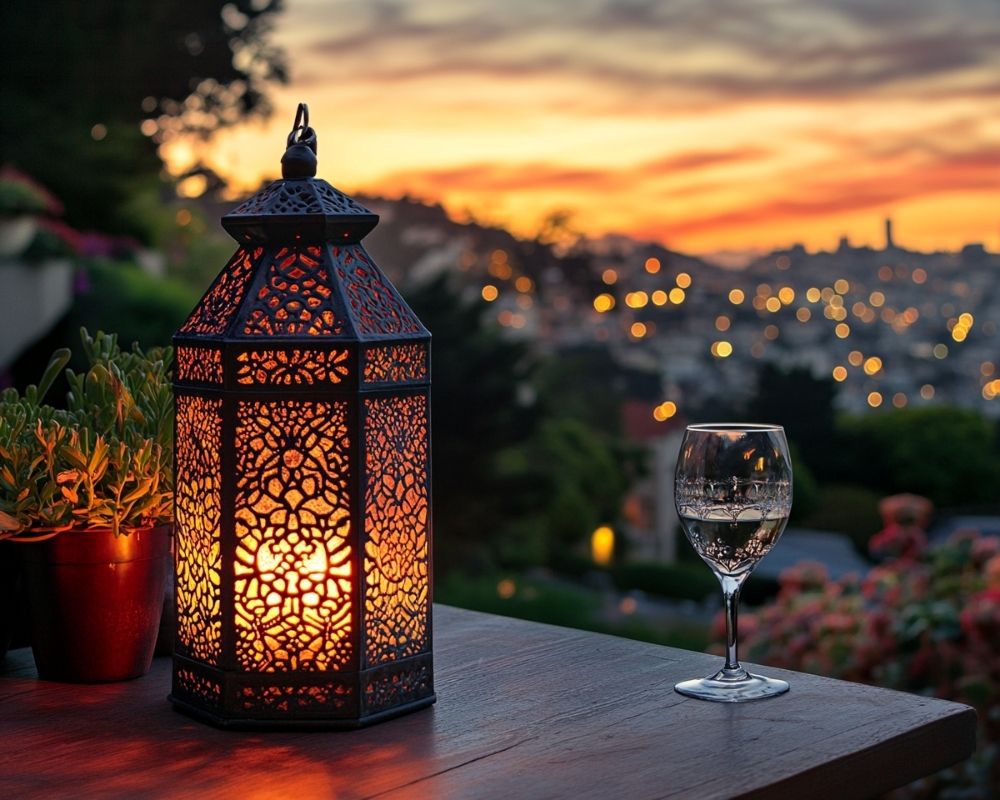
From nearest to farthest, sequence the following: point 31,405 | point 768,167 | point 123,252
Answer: point 31,405 → point 123,252 → point 768,167

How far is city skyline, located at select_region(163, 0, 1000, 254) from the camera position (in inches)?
594

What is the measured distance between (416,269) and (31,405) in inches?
701

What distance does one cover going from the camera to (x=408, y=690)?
107cm

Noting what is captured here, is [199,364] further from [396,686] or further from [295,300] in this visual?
[396,686]

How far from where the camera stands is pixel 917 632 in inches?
115

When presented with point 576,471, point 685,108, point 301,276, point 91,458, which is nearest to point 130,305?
point 91,458

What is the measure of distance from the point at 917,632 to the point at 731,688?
2000 mm

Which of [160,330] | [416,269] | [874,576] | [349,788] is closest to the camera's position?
[349,788]

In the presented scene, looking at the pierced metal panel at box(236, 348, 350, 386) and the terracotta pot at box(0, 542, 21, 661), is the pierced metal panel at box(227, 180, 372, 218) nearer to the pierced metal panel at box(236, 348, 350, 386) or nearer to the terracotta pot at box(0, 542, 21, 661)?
the pierced metal panel at box(236, 348, 350, 386)

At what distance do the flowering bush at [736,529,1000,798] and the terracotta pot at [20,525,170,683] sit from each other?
2020 mm

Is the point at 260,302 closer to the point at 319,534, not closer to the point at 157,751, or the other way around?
the point at 319,534

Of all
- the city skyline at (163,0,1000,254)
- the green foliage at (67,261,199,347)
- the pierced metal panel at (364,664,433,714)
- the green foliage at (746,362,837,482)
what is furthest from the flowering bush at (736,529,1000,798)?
the green foliage at (746,362,837,482)

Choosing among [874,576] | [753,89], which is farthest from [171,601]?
[753,89]

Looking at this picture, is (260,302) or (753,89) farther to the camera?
(753,89)
